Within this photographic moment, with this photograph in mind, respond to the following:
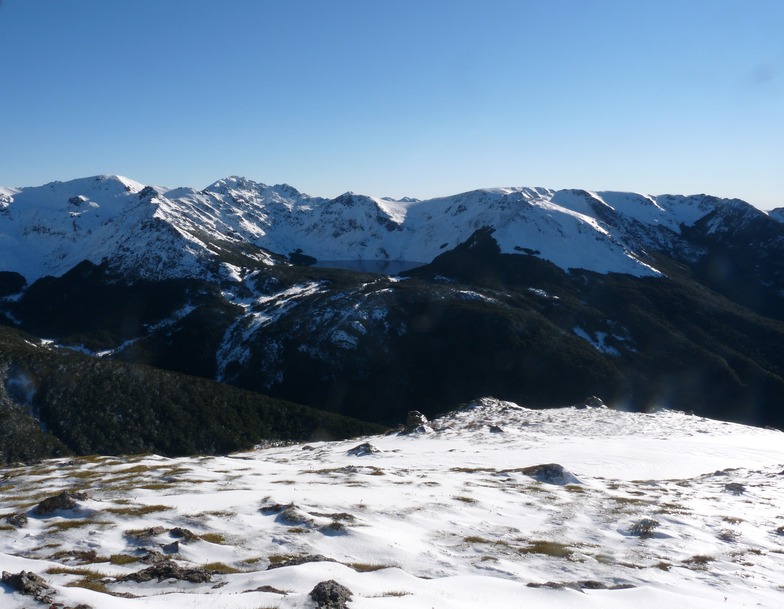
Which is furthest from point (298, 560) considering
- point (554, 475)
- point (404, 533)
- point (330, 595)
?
point (554, 475)

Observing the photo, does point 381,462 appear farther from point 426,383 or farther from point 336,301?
point 336,301

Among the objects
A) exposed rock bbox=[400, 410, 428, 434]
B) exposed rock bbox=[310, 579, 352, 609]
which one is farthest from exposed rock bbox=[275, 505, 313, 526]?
exposed rock bbox=[400, 410, 428, 434]

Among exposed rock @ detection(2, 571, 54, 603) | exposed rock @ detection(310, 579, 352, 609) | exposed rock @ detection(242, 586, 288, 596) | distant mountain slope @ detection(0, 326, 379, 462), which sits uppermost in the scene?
exposed rock @ detection(2, 571, 54, 603)

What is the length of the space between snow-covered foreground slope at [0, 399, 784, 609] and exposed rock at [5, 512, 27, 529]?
0.14 metres

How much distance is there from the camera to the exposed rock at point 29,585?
1424 cm

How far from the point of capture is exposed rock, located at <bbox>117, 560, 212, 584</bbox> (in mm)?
17109

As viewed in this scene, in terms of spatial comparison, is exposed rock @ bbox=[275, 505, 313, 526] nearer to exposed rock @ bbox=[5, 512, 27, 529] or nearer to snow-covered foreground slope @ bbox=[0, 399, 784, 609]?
snow-covered foreground slope @ bbox=[0, 399, 784, 609]

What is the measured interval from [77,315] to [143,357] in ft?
191

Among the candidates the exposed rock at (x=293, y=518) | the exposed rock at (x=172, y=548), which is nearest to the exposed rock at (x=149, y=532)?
the exposed rock at (x=172, y=548)

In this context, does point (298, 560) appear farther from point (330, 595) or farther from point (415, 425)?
point (415, 425)

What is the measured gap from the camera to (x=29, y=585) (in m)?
14.6

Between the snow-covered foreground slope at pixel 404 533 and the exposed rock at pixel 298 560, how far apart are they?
1.28ft

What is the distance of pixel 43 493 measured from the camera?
33.5 metres

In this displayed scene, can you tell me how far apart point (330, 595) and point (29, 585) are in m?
7.96
